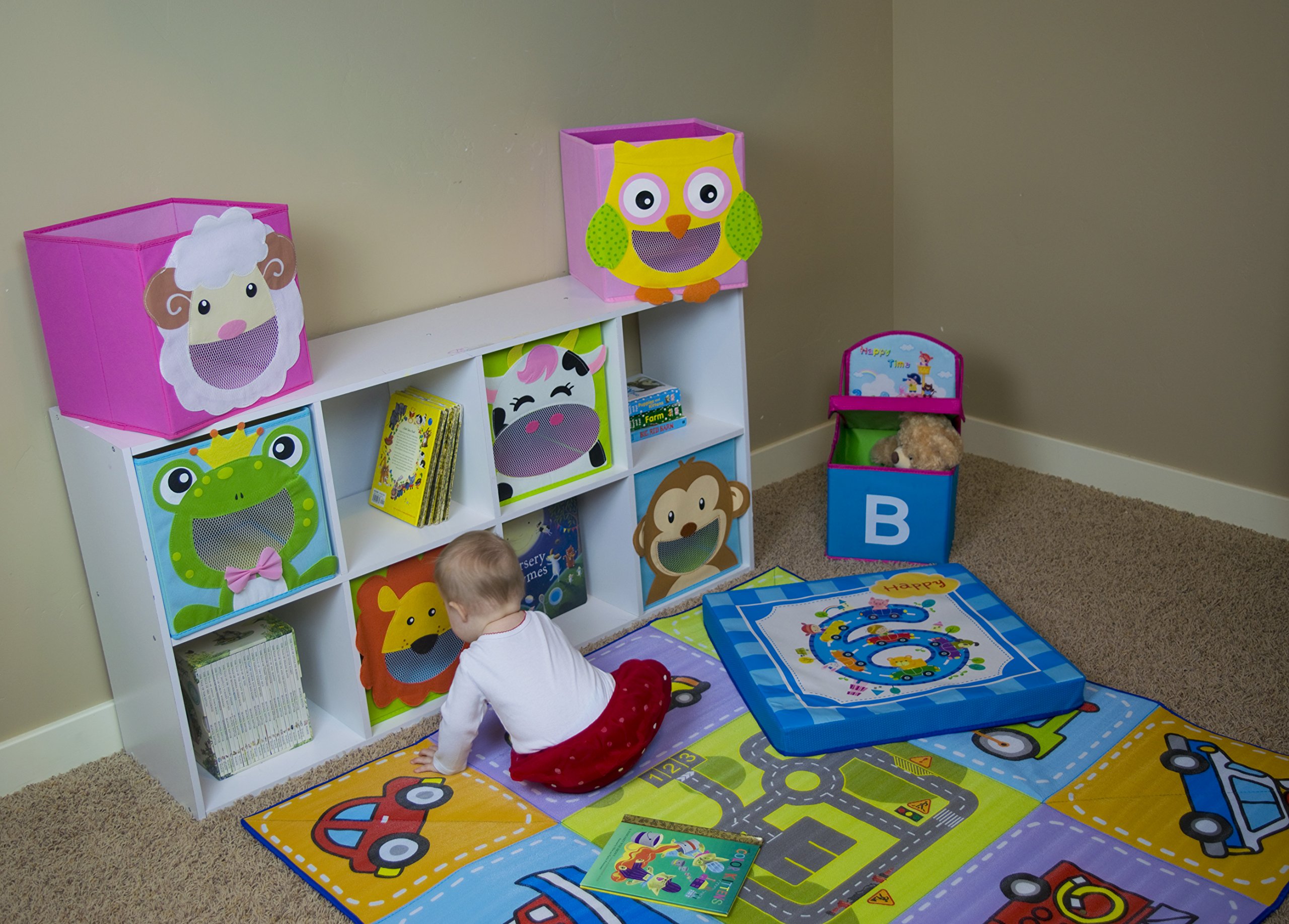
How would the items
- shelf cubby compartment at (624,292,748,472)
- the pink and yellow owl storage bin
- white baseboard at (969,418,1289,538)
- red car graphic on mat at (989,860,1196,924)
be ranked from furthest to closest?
white baseboard at (969,418,1289,538), shelf cubby compartment at (624,292,748,472), the pink and yellow owl storage bin, red car graphic on mat at (989,860,1196,924)

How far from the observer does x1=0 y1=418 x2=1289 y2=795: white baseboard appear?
2.01 metres

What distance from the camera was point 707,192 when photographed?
225 cm

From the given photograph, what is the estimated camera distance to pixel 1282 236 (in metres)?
2.43

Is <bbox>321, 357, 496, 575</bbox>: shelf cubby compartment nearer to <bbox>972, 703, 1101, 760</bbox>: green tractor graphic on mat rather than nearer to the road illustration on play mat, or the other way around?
the road illustration on play mat

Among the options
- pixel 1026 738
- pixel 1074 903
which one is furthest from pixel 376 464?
pixel 1074 903

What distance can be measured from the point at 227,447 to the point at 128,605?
0.34 meters

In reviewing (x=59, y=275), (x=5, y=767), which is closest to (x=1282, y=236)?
(x=59, y=275)

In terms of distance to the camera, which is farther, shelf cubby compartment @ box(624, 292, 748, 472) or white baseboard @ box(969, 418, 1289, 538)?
white baseboard @ box(969, 418, 1289, 538)

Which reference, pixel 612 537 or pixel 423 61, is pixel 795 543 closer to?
pixel 612 537

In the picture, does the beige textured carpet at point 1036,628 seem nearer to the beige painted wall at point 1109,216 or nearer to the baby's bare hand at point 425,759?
the baby's bare hand at point 425,759

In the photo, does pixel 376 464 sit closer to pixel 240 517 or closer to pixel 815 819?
pixel 240 517

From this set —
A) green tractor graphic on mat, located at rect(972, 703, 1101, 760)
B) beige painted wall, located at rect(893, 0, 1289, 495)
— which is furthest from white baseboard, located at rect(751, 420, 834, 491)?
green tractor graphic on mat, located at rect(972, 703, 1101, 760)

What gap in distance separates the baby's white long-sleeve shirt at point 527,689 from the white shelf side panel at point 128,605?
452 millimetres

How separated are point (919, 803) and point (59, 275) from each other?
1549 mm
